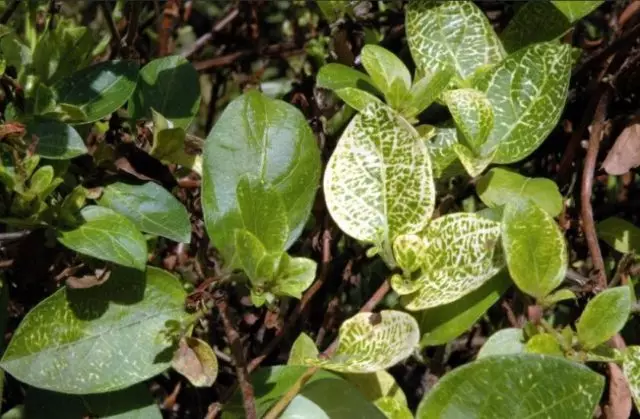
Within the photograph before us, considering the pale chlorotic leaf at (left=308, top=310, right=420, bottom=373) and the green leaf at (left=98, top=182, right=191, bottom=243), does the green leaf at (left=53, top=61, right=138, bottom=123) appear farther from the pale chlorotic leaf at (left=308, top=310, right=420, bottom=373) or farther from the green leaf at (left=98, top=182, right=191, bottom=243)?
the pale chlorotic leaf at (left=308, top=310, right=420, bottom=373)

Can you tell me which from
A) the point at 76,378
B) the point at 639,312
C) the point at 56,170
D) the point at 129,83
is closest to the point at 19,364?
the point at 76,378

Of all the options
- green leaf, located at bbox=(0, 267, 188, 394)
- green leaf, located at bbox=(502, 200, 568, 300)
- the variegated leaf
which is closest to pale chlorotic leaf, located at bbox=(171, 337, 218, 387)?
green leaf, located at bbox=(0, 267, 188, 394)

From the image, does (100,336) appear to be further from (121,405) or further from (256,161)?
(256,161)

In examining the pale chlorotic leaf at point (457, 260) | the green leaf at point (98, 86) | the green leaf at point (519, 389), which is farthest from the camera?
the green leaf at point (98, 86)

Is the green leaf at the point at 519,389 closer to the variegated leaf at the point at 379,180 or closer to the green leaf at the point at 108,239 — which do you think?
the variegated leaf at the point at 379,180

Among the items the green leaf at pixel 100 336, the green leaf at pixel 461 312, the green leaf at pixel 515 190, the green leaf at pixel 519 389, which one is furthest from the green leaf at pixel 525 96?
the green leaf at pixel 100 336

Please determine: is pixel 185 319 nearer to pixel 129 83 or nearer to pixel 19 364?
pixel 19 364
